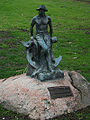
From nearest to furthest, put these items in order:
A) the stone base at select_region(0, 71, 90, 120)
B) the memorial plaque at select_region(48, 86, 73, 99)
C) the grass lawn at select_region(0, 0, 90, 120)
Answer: the stone base at select_region(0, 71, 90, 120), the memorial plaque at select_region(48, 86, 73, 99), the grass lawn at select_region(0, 0, 90, 120)

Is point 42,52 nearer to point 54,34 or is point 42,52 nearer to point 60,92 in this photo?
point 60,92

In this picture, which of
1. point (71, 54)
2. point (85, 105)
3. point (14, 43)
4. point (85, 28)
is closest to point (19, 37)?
point (14, 43)

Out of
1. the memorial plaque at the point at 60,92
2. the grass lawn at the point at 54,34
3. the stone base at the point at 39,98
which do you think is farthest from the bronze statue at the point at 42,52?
the grass lawn at the point at 54,34

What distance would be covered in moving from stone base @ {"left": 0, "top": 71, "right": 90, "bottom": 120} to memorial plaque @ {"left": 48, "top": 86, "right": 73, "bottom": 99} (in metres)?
0.12

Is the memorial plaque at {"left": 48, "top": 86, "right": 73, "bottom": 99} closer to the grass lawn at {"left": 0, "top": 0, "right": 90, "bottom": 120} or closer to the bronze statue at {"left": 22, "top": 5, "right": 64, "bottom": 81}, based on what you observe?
the bronze statue at {"left": 22, "top": 5, "right": 64, "bottom": 81}

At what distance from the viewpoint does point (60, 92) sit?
27.0 ft

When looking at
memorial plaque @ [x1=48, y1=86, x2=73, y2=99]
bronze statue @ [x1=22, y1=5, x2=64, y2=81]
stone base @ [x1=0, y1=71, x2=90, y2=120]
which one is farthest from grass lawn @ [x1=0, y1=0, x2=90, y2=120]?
bronze statue @ [x1=22, y1=5, x2=64, y2=81]

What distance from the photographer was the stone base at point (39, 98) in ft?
25.4

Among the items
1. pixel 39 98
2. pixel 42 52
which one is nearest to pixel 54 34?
pixel 42 52

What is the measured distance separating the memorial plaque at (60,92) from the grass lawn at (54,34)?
805 millimetres

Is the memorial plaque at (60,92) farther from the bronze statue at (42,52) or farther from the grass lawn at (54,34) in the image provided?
the grass lawn at (54,34)

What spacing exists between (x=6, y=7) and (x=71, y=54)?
654 inches

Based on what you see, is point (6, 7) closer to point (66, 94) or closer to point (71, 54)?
point (71, 54)

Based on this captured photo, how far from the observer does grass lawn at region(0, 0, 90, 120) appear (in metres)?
12.8
